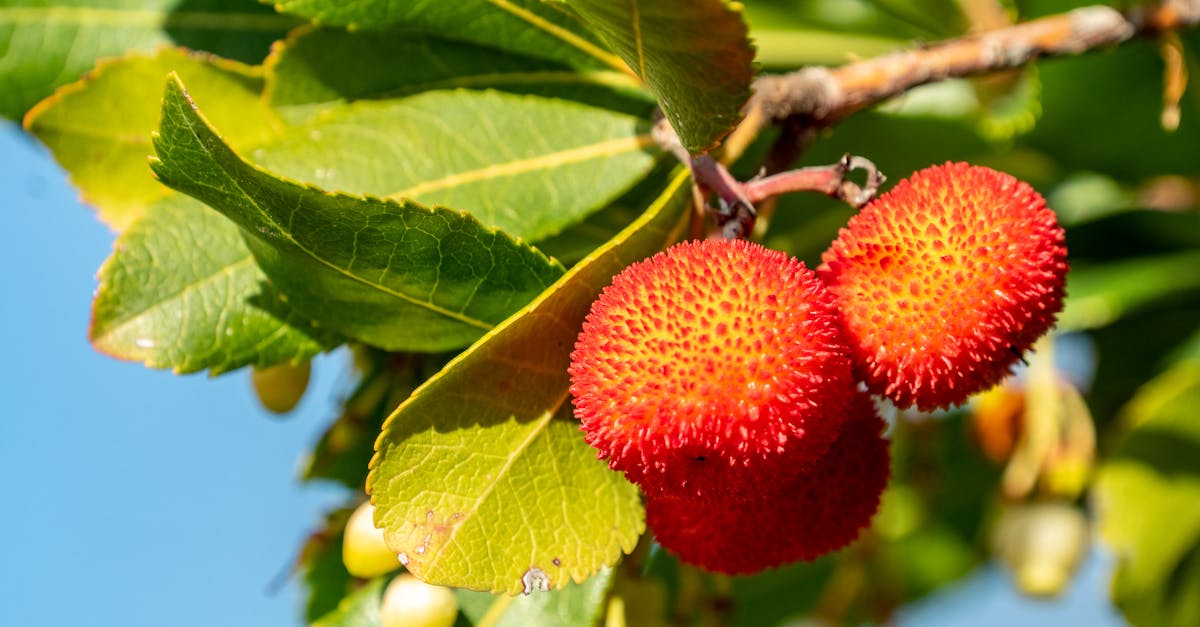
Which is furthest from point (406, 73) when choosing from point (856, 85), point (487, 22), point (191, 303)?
point (856, 85)

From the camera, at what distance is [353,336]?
112 centimetres

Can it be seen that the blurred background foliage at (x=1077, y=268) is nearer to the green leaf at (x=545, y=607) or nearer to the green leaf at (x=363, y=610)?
the green leaf at (x=545, y=607)

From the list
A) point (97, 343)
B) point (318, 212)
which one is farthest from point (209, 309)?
point (318, 212)

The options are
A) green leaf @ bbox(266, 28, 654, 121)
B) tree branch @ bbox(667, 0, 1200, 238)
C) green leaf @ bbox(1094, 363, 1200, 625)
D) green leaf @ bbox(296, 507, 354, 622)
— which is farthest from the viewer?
green leaf @ bbox(1094, 363, 1200, 625)

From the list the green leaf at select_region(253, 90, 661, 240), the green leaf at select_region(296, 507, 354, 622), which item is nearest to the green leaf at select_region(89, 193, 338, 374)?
the green leaf at select_region(253, 90, 661, 240)

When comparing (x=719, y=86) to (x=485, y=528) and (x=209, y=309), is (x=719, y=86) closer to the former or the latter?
(x=485, y=528)

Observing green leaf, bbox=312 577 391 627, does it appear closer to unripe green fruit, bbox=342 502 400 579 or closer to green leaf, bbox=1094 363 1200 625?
unripe green fruit, bbox=342 502 400 579

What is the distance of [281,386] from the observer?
1.38 metres

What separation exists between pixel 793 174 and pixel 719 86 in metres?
0.21

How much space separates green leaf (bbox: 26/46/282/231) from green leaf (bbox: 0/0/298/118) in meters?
0.11

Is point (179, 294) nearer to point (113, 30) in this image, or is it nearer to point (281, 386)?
point (281, 386)

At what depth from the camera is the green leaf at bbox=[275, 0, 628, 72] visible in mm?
1214

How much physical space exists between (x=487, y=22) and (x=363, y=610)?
64 cm

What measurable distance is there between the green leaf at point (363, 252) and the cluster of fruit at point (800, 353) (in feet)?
0.43
